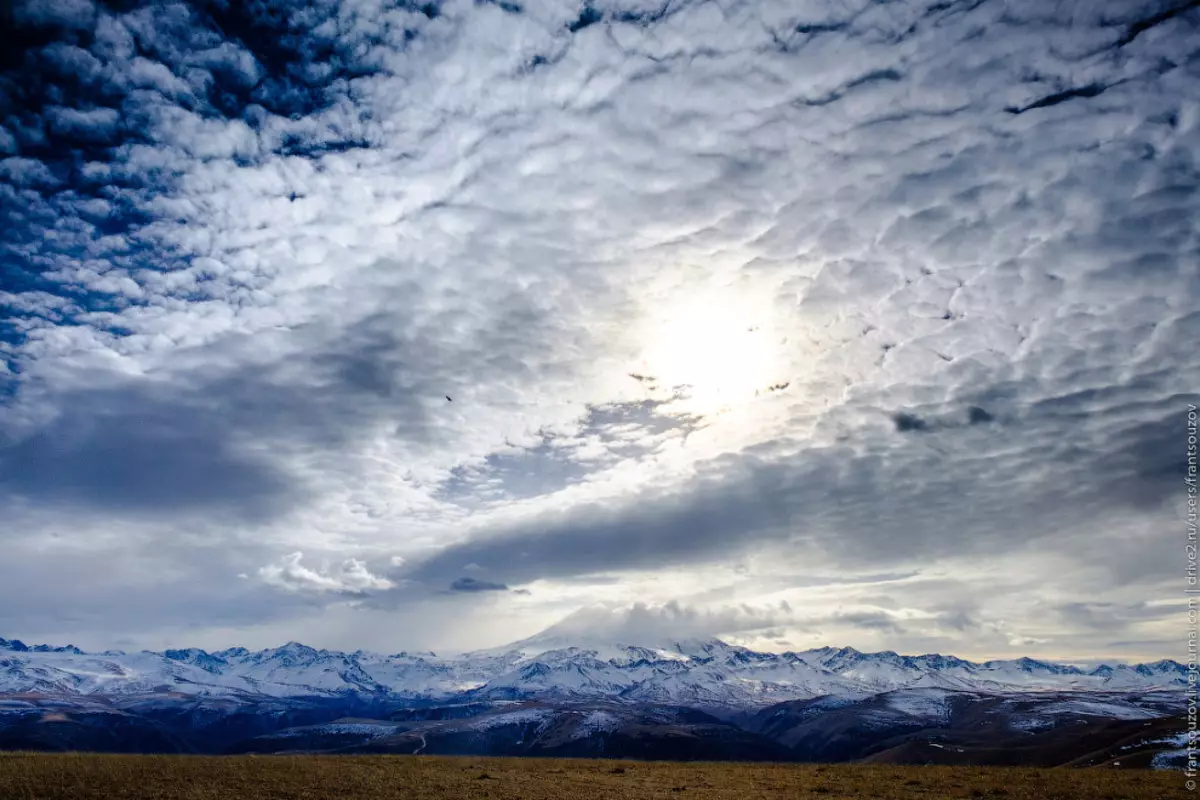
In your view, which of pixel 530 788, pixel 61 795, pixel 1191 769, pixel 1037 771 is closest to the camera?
pixel 61 795

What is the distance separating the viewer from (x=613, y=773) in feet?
146

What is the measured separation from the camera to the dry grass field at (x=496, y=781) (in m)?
32.9

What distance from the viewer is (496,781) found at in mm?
38406

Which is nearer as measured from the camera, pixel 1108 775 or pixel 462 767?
pixel 1108 775

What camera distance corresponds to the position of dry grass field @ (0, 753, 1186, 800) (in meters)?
32.9

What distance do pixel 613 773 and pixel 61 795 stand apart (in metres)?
29.6

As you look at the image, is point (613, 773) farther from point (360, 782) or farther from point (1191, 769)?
point (1191, 769)

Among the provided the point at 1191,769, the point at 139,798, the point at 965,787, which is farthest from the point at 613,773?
the point at 1191,769

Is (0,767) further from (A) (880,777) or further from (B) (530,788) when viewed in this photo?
(A) (880,777)

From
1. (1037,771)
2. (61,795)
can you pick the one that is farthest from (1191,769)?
(61,795)

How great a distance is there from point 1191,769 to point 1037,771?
7821 millimetres

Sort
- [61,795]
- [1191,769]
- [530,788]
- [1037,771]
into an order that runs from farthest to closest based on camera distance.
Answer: [1037,771] < [1191,769] < [530,788] < [61,795]

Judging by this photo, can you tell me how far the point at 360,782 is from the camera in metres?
36.6

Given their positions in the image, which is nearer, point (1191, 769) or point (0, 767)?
point (0, 767)
